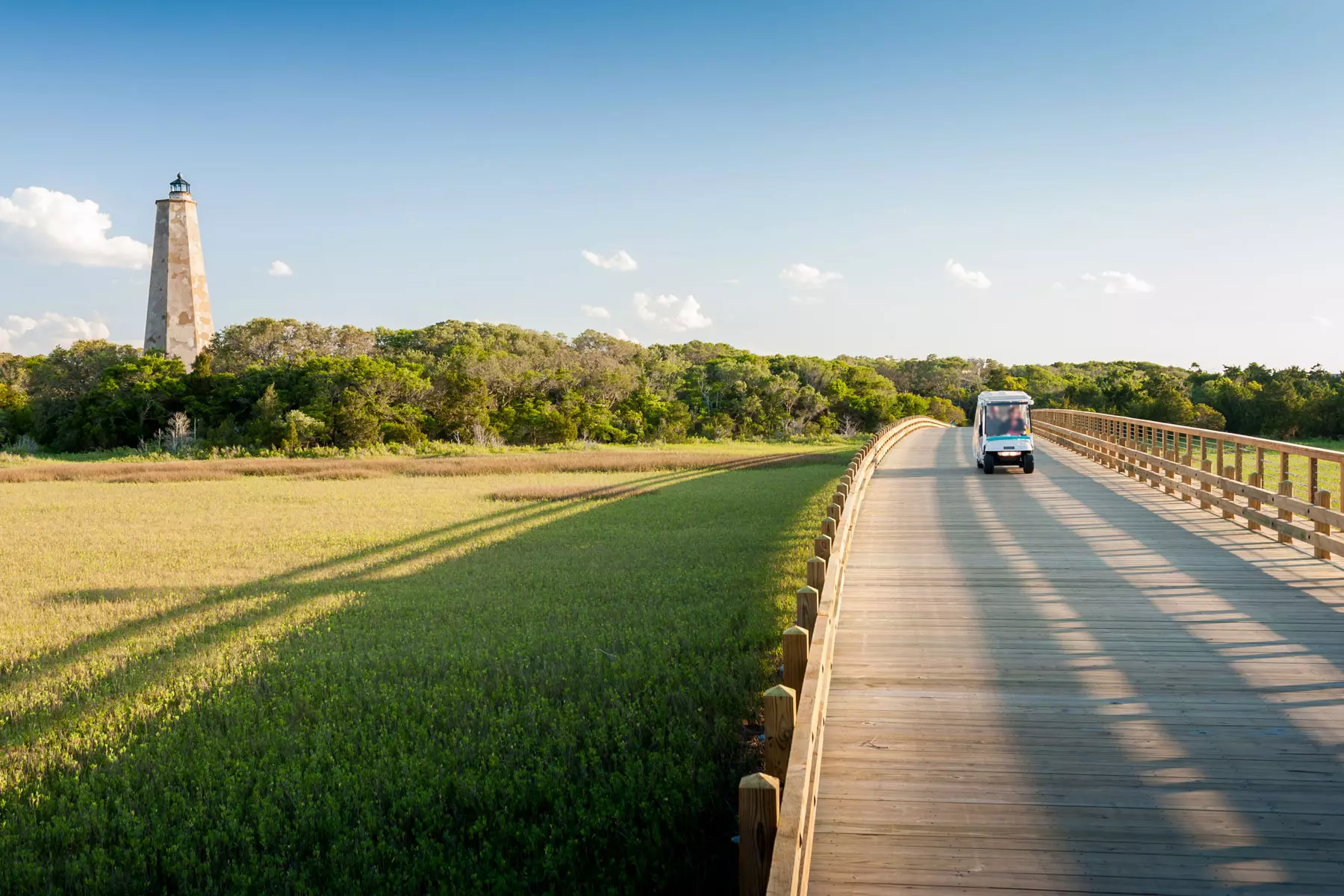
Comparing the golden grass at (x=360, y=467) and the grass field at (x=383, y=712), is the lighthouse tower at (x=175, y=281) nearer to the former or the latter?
the golden grass at (x=360, y=467)

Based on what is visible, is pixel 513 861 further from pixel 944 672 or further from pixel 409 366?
pixel 409 366

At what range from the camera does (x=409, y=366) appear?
47344 millimetres

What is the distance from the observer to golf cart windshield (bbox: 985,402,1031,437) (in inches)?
753

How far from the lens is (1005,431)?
764 inches

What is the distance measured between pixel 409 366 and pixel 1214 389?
50.7 m

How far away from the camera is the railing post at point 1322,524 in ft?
30.5

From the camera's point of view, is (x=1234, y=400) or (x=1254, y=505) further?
(x=1234, y=400)

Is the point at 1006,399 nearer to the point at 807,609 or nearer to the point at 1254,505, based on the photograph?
the point at 1254,505

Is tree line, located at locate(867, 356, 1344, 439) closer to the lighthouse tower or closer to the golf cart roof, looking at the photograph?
the golf cart roof

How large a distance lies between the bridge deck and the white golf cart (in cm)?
932

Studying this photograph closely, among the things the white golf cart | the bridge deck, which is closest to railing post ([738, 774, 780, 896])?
the bridge deck

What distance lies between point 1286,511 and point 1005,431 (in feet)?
30.1

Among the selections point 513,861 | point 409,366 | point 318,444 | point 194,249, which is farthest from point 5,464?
point 513,861

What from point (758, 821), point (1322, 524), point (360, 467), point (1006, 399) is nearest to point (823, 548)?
point (758, 821)
